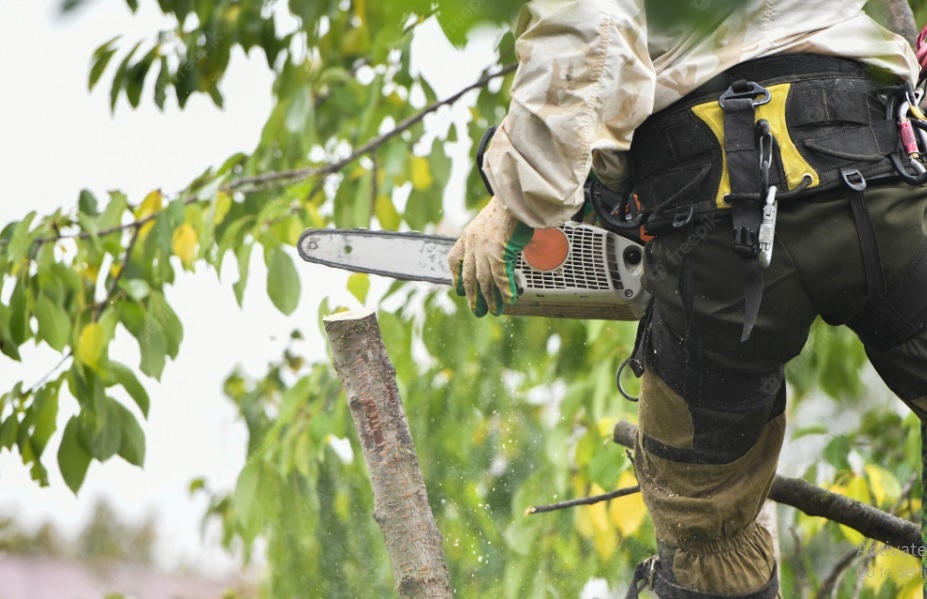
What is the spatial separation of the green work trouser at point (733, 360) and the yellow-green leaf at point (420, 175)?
1657 millimetres

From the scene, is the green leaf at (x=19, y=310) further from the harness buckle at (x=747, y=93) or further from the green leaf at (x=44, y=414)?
the harness buckle at (x=747, y=93)

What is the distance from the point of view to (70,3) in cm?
53

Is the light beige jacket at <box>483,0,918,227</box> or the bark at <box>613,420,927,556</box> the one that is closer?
the light beige jacket at <box>483,0,918,227</box>

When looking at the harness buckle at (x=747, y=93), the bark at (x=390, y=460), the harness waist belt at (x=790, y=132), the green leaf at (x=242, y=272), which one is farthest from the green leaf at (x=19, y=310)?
the harness buckle at (x=747, y=93)

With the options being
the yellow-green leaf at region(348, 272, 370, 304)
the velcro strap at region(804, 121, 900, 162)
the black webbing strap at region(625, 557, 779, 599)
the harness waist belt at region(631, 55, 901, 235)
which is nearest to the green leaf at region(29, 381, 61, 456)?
the yellow-green leaf at region(348, 272, 370, 304)

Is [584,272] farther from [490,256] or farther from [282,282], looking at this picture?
[282,282]

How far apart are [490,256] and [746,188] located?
39 cm

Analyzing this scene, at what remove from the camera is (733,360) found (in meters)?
1.63

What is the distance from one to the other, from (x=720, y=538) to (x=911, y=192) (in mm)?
677

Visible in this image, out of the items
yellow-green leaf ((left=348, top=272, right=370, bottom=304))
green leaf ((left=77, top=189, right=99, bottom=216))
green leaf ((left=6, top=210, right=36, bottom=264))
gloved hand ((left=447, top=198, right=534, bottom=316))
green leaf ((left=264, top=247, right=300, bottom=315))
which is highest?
green leaf ((left=6, top=210, right=36, bottom=264))

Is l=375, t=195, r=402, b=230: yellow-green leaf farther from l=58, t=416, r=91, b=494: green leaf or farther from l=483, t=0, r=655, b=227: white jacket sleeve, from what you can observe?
l=483, t=0, r=655, b=227: white jacket sleeve

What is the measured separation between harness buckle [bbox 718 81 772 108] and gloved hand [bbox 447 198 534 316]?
34 cm

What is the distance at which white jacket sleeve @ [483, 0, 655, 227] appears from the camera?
1.44 metres

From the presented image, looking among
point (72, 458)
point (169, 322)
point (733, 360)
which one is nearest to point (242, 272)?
point (169, 322)
